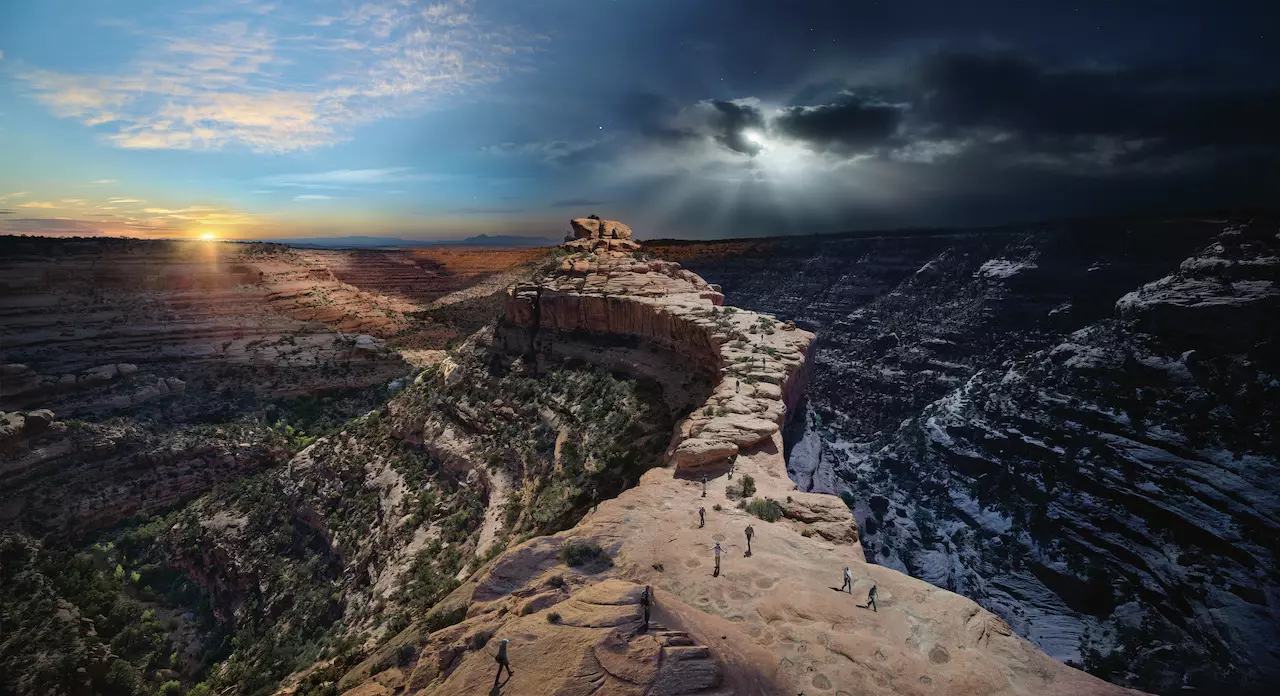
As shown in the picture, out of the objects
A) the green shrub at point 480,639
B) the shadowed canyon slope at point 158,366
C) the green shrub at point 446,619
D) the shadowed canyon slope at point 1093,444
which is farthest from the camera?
the shadowed canyon slope at point 158,366

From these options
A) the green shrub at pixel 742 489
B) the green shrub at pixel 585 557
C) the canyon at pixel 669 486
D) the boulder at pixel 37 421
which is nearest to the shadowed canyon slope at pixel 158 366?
the boulder at pixel 37 421

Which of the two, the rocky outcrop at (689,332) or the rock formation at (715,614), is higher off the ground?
the rocky outcrop at (689,332)

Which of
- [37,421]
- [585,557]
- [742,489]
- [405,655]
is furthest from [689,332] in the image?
[37,421]

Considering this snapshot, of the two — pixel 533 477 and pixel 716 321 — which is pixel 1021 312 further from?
pixel 533 477

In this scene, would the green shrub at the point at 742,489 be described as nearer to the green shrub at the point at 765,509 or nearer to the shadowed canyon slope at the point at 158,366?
the green shrub at the point at 765,509

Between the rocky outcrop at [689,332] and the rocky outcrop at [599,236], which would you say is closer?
the rocky outcrop at [689,332]

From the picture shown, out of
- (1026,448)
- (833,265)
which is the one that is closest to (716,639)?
(1026,448)
